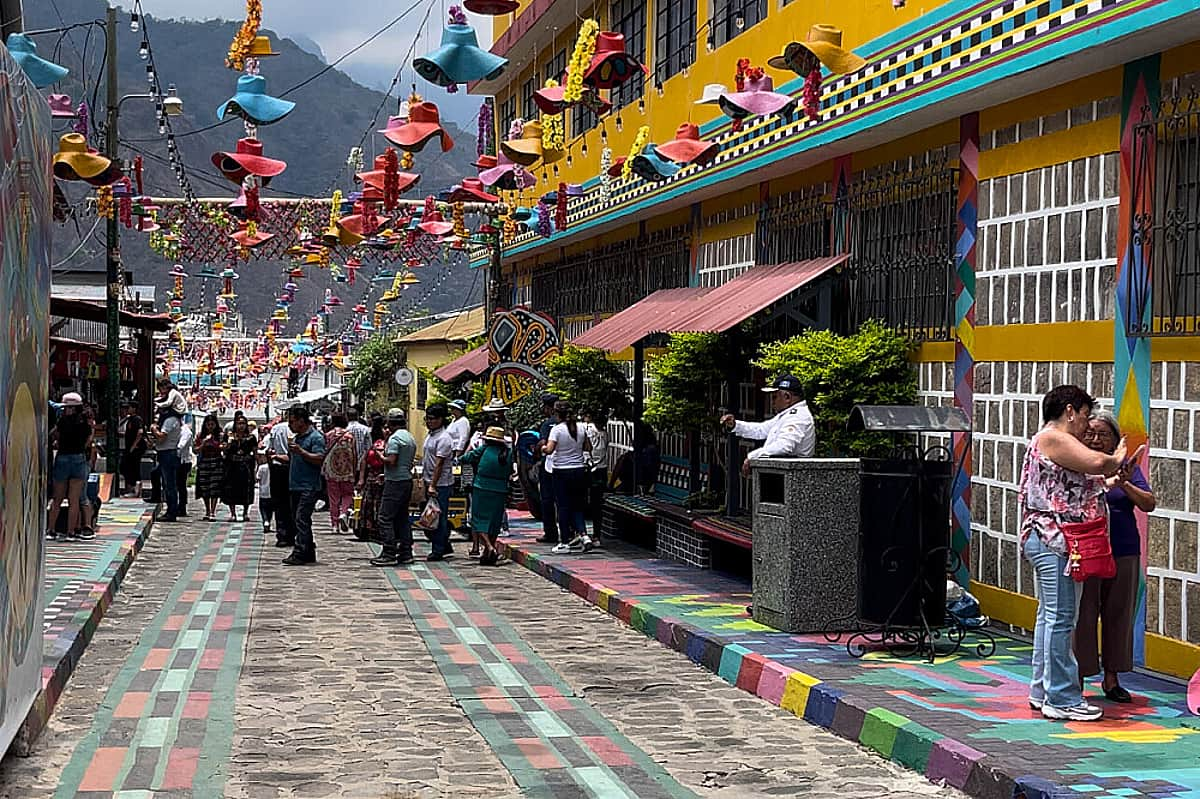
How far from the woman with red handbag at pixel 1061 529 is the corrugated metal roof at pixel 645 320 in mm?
8331

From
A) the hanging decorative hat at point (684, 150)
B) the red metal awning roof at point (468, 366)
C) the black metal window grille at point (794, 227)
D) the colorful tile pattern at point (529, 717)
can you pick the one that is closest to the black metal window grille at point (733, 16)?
the black metal window grille at point (794, 227)

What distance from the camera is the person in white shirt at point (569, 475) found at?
64.0 feet

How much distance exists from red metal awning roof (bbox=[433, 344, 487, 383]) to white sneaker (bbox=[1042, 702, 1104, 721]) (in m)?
24.6

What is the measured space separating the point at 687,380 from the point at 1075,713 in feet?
32.4

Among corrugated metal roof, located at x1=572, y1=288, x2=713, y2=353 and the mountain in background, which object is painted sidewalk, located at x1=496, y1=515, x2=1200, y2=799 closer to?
corrugated metal roof, located at x1=572, y1=288, x2=713, y2=353

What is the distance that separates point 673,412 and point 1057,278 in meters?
7.22

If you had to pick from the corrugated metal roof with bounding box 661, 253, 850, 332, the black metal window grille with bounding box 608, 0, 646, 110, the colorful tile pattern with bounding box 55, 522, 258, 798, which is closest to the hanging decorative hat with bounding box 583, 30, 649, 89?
the corrugated metal roof with bounding box 661, 253, 850, 332

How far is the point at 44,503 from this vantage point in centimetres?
843

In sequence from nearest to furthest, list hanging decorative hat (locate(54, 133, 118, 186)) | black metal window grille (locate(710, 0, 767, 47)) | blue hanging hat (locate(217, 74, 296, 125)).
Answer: blue hanging hat (locate(217, 74, 296, 125)) < hanging decorative hat (locate(54, 133, 118, 186)) < black metal window grille (locate(710, 0, 767, 47))

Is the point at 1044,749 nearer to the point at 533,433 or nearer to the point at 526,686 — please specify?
the point at 526,686

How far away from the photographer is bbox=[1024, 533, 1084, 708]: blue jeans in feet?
29.2

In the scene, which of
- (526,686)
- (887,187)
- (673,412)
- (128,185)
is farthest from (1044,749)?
(128,185)

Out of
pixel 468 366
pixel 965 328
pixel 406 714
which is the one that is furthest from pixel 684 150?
pixel 468 366

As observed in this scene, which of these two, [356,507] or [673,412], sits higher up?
[673,412]
